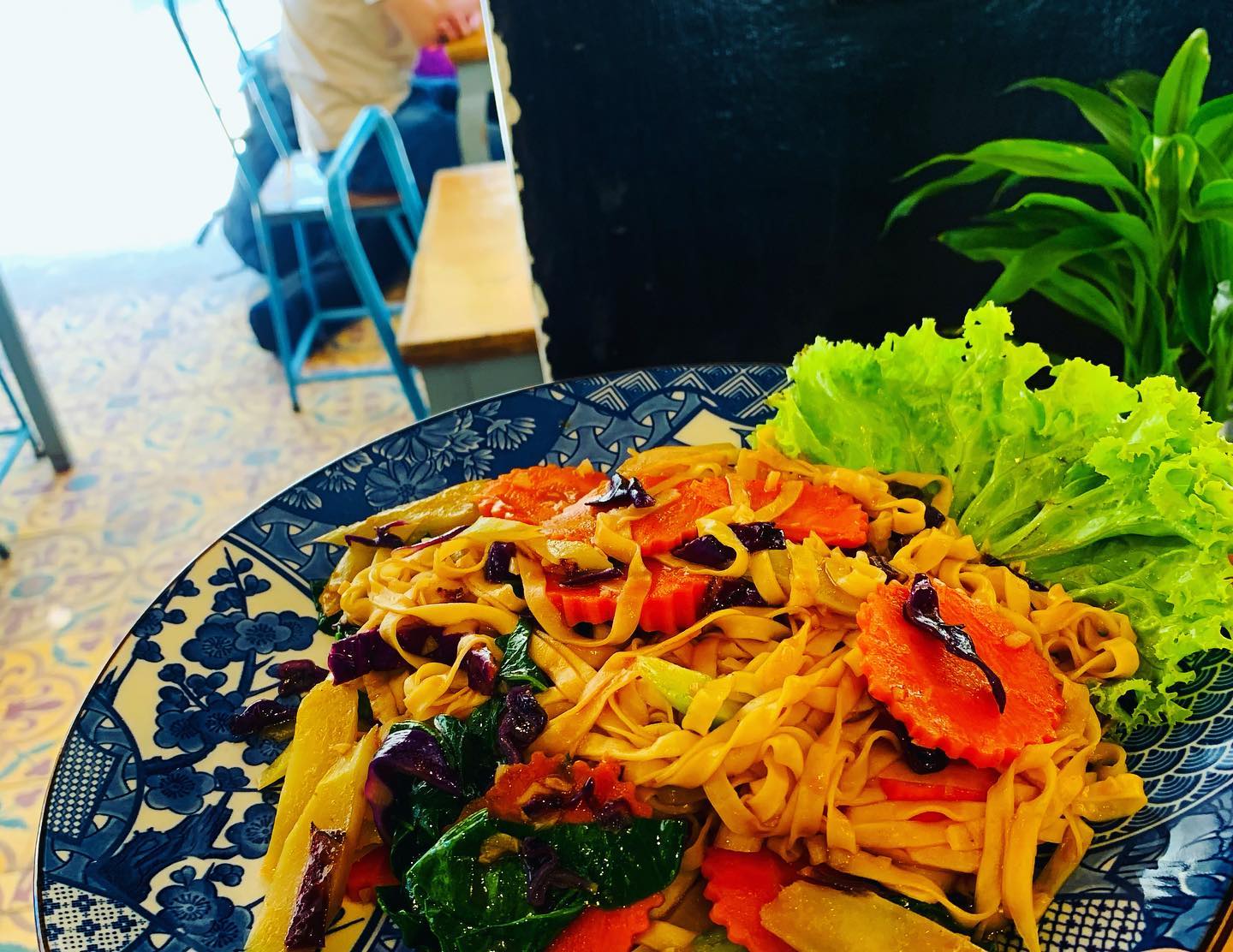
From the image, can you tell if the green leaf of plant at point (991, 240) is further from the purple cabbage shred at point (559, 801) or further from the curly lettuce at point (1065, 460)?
the purple cabbage shred at point (559, 801)

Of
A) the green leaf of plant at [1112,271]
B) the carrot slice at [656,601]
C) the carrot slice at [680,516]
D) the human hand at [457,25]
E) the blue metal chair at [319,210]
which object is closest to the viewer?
the carrot slice at [656,601]

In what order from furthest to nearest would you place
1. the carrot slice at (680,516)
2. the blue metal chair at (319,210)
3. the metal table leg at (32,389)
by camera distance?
the metal table leg at (32,389) → the blue metal chair at (319,210) → the carrot slice at (680,516)

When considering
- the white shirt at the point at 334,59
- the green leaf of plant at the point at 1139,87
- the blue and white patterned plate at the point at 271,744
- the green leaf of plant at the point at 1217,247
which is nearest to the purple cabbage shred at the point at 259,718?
the blue and white patterned plate at the point at 271,744

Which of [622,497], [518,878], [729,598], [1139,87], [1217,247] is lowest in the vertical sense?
[518,878]

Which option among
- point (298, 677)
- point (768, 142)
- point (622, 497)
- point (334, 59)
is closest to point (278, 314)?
point (334, 59)

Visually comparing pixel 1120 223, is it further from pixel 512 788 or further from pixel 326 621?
pixel 326 621

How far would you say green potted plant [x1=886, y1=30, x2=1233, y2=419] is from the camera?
174cm

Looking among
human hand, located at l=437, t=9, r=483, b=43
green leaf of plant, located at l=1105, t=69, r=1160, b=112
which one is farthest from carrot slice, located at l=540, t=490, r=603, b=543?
human hand, located at l=437, t=9, r=483, b=43

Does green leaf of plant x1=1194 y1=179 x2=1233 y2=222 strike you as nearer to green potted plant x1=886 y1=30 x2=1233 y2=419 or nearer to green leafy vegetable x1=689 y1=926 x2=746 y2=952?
green potted plant x1=886 y1=30 x2=1233 y2=419

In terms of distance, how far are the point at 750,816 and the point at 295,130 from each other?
6593 millimetres

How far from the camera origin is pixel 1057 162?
70.6 inches

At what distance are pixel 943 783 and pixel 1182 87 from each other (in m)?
1.35

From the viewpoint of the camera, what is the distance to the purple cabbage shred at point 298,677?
1.75 m

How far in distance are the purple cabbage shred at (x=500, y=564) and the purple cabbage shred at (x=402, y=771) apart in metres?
0.36
